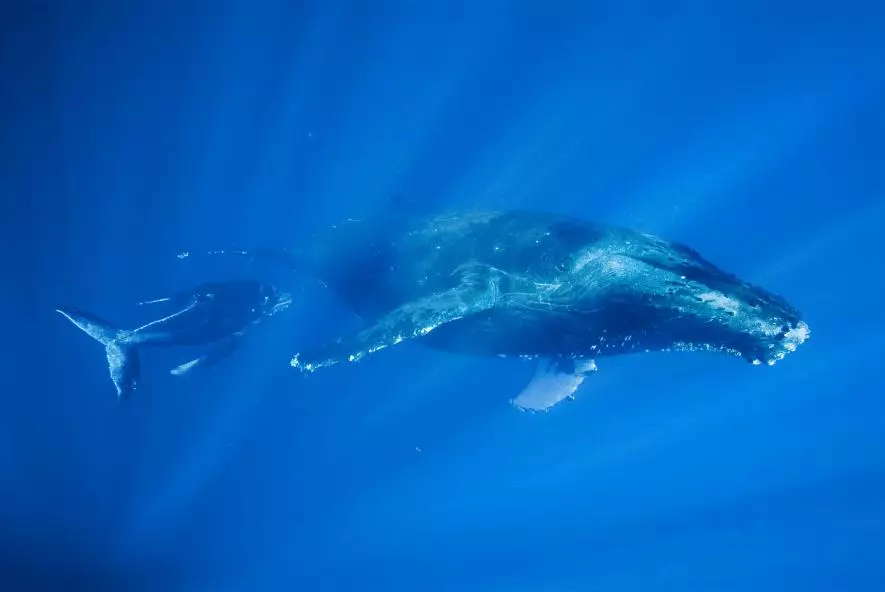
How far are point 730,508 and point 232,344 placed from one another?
57.5 feet

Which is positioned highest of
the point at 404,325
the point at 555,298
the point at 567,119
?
the point at 567,119

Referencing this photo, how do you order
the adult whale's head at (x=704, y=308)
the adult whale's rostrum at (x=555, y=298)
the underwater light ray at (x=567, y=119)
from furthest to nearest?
the underwater light ray at (x=567, y=119) < the adult whale's rostrum at (x=555, y=298) < the adult whale's head at (x=704, y=308)

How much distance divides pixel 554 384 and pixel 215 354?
8764 mm

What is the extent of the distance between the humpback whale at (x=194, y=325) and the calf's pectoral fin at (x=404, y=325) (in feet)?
23.3

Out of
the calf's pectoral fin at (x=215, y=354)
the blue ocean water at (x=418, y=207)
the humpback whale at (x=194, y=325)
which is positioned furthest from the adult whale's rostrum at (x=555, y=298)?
the calf's pectoral fin at (x=215, y=354)

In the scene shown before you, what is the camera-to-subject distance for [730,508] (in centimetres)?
1961

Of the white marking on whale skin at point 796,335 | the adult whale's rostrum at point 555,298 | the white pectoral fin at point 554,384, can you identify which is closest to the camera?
the white marking on whale skin at point 796,335

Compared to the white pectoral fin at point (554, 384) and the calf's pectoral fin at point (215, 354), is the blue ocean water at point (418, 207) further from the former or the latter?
the white pectoral fin at point (554, 384)

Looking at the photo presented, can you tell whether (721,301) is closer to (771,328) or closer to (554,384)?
(771,328)

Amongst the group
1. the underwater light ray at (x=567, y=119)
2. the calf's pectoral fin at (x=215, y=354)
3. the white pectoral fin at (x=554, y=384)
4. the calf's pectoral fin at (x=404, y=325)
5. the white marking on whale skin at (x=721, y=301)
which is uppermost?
the underwater light ray at (x=567, y=119)

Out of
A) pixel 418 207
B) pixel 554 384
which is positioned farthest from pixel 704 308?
pixel 418 207

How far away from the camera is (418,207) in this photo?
451 inches

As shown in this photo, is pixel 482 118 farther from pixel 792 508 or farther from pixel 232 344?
pixel 792 508

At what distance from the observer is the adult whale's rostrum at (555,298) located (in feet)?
19.3
